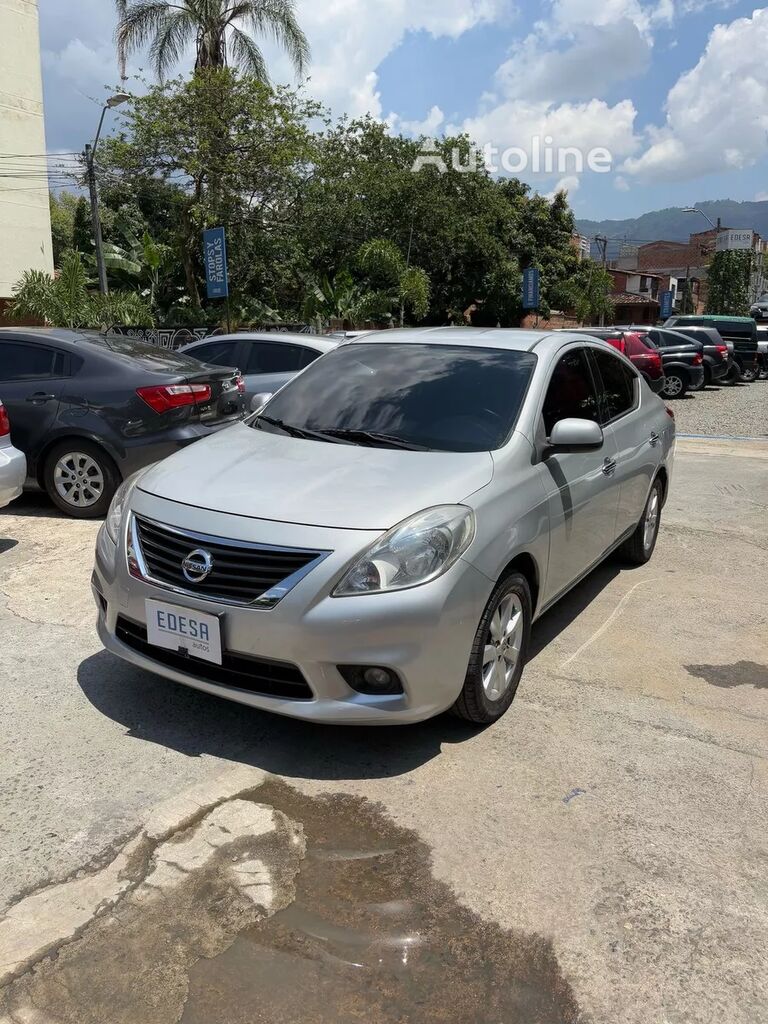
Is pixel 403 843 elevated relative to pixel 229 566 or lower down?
lower down

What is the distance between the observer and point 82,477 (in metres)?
7.02

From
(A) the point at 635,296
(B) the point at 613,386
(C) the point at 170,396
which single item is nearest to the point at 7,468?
(C) the point at 170,396

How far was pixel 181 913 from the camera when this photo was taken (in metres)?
2.53

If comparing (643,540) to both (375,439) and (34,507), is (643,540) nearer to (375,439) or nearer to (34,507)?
(375,439)

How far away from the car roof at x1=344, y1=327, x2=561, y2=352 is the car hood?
41.5 inches

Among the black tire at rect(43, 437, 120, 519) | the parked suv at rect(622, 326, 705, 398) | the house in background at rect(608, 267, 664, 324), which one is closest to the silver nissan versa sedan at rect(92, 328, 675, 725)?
the black tire at rect(43, 437, 120, 519)

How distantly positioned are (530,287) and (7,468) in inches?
1205

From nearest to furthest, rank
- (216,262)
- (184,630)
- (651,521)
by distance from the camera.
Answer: (184,630)
(651,521)
(216,262)

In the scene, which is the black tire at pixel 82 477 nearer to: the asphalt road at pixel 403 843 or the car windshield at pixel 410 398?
the asphalt road at pixel 403 843

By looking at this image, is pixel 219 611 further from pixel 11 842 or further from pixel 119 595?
pixel 11 842

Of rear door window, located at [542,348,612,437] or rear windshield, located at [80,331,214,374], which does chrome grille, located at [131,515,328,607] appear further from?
rear windshield, located at [80,331,214,374]

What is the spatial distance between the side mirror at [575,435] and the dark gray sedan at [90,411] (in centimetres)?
389

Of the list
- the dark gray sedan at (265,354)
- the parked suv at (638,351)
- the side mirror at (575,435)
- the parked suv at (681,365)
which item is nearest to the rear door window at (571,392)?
the side mirror at (575,435)

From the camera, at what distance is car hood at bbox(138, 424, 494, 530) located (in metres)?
3.30
